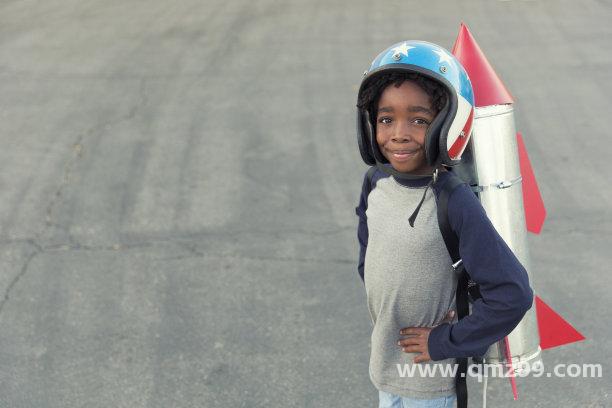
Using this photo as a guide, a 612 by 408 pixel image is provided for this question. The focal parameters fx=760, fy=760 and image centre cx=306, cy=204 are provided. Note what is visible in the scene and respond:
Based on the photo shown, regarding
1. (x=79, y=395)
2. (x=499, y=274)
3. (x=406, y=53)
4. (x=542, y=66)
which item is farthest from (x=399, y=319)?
(x=542, y=66)

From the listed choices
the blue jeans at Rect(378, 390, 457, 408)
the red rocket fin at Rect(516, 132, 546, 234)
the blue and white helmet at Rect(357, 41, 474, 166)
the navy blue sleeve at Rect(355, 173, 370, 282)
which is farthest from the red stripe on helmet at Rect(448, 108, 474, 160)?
the blue jeans at Rect(378, 390, 457, 408)

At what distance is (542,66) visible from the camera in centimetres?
862

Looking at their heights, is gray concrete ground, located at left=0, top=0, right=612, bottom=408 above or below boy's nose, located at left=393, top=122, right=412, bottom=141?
below

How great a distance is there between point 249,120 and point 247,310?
122 inches

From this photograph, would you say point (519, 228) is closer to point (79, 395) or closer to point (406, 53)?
point (406, 53)

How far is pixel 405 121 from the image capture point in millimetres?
2312

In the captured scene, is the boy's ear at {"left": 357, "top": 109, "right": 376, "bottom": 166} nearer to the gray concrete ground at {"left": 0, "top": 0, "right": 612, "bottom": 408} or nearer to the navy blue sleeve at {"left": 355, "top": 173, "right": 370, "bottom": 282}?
the navy blue sleeve at {"left": 355, "top": 173, "right": 370, "bottom": 282}

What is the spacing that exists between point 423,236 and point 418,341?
359 mm

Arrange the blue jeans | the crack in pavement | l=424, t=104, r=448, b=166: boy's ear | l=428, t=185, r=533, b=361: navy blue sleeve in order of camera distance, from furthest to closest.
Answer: the crack in pavement < the blue jeans < l=424, t=104, r=448, b=166: boy's ear < l=428, t=185, r=533, b=361: navy blue sleeve

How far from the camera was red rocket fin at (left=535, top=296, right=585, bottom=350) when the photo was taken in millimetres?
2906

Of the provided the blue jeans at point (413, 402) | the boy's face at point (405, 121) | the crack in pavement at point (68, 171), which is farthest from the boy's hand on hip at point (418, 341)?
the crack in pavement at point (68, 171)

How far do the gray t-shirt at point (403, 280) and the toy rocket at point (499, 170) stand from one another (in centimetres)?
33

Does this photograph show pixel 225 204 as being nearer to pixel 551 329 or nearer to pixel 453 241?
pixel 551 329

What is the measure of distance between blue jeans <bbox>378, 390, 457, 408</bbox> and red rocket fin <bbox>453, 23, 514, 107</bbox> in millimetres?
1008
